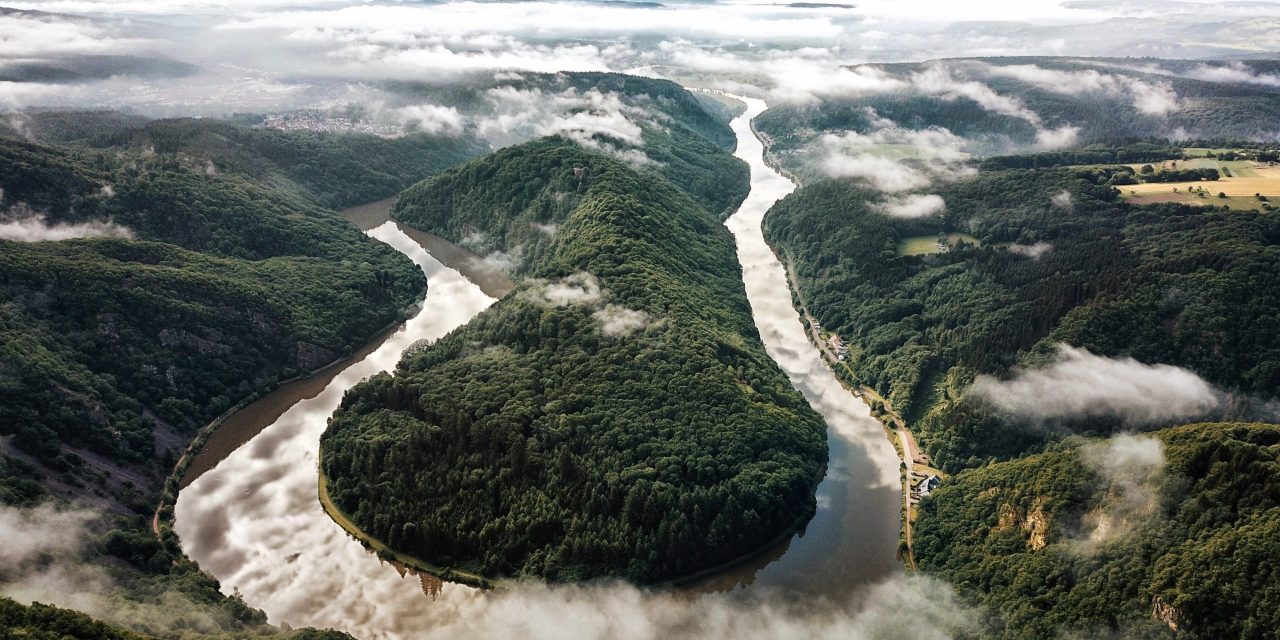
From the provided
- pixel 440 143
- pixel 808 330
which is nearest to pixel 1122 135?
pixel 808 330

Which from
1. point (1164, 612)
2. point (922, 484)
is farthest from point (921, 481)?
point (1164, 612)

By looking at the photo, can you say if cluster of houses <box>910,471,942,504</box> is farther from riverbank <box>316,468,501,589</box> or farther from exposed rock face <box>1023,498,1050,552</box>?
riverbank <box>316,468,501,589</box>

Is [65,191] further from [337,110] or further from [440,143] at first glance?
[337,110]

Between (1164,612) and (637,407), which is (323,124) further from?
(1164,612)

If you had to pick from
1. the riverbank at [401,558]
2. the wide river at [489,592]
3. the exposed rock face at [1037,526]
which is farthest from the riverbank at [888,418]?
the riverbank at [401,558]

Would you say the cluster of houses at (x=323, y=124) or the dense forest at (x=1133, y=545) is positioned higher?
the dense forest at (x=1133, y=545)

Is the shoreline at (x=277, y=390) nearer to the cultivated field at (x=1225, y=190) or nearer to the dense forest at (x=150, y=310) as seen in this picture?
the dense forest at (x=150, y=310)
